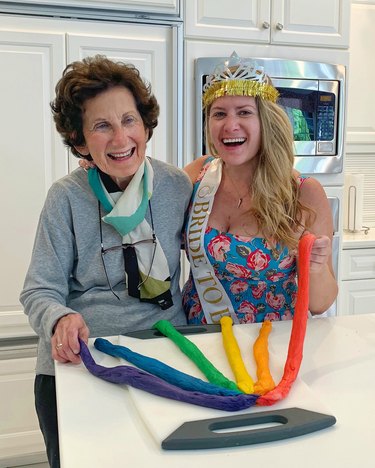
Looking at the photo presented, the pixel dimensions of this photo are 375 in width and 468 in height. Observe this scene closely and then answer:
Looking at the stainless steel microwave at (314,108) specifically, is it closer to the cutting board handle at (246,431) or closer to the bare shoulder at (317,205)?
the bare shoulder at (317,205)

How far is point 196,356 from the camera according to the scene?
0.89m

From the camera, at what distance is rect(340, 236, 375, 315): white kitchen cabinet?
2.46 metres

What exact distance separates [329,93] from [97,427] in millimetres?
1918

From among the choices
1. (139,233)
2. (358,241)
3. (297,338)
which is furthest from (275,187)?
(358,241)

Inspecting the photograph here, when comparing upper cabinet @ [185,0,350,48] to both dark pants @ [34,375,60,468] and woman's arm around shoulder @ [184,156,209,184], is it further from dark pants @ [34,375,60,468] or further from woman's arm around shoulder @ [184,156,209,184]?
dark pants @ [34,375,60,468]

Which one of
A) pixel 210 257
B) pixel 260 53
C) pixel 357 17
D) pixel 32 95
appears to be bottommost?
pixel 210 257

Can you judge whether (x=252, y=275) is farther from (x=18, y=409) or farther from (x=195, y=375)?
(x=18, y=409)

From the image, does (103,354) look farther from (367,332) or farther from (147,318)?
(367,332)

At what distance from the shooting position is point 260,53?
214cm

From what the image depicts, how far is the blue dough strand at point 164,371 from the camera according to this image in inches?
30.0

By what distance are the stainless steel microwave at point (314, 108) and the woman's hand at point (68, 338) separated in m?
1.51

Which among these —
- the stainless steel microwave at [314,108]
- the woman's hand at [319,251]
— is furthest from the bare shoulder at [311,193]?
the stainless steel microwave at [314,108]

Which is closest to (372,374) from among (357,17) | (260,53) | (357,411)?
(357,411)

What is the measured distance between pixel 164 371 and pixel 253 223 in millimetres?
557
